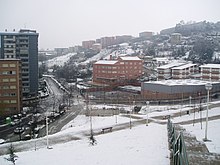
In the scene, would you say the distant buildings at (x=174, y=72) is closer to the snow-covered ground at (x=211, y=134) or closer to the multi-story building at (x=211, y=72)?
the multi-story building at (x=211, y=72)

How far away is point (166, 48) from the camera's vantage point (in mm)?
86500

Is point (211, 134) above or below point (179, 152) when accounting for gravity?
below

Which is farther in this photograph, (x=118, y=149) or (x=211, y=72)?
(x=211, y=72)

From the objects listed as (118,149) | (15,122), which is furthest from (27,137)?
(118,149)

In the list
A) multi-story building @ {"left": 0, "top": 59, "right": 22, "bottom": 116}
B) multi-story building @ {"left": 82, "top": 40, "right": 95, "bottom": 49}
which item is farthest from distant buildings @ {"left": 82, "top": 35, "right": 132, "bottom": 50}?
multi-story building @ {"left": 0, "top": 59, "right": 22, "bottom": 116}

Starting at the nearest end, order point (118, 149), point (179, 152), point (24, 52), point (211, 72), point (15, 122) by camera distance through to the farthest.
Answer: point (179, 152) < point (118, 149) < point (15, 122) < point (24, 52) < point (211, 72)

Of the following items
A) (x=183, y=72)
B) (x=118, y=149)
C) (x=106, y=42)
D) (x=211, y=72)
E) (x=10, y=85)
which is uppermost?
(x=106, y=42)

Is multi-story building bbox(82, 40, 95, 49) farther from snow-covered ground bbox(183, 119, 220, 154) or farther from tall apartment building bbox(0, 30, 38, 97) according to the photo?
snow-covered ground bbox(183, 119, 220, 154)

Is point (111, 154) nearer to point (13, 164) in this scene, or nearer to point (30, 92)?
point (13, 164)

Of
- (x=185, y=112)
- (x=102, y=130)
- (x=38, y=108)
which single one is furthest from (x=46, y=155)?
(x=38, y=108)

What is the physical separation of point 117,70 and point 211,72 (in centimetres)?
1550

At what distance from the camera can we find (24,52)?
126 feet

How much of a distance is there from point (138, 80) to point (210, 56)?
75.4ft

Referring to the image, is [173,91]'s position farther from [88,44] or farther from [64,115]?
[88,44]
